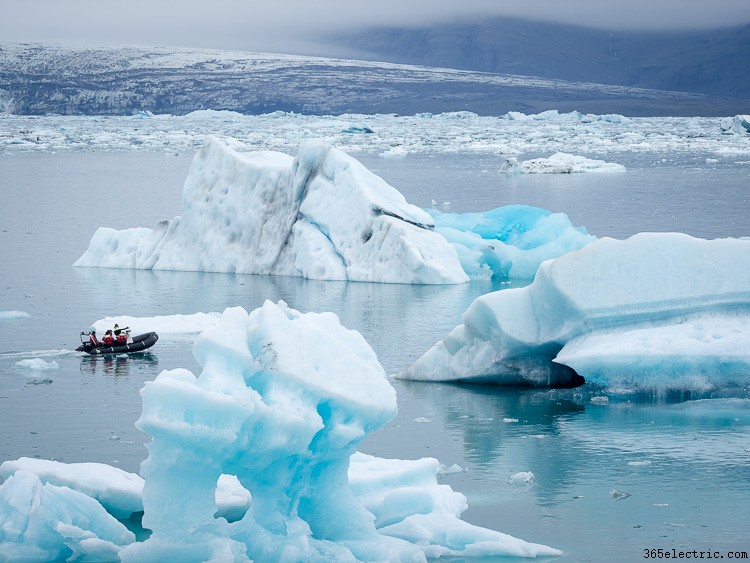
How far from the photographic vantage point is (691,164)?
133 feet

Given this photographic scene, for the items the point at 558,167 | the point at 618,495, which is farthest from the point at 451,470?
the point at 558,167

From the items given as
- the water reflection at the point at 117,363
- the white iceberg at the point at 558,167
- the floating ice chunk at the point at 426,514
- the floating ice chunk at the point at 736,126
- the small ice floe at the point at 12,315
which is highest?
the floating ice chunk at the point at 736,126

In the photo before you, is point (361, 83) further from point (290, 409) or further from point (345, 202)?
point (290, 409)

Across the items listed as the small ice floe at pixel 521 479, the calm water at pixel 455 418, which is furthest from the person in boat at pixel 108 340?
the small ice floe at pixel 521 479

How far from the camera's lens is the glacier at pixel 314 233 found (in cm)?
1716

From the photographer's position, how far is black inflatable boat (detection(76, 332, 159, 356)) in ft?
41.0

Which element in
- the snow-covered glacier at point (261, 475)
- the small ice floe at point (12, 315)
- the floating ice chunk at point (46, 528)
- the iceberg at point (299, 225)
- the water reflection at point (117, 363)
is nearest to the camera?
the snow-covered glacier at point (261, 475)

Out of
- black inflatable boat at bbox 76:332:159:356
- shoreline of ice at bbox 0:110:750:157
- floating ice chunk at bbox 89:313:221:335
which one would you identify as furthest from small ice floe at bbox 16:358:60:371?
shoreline of ice at bbox 0:110:750:157

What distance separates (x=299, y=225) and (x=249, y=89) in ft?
297

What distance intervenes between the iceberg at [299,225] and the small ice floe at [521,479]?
8795 mm

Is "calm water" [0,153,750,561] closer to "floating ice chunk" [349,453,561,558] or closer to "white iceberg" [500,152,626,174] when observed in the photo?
"floating ice chunk" [349,453,561,558]

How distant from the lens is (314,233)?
57.5ft

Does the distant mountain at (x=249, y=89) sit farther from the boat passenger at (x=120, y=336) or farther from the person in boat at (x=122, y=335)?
the boat passenger at (x=120, y=336)

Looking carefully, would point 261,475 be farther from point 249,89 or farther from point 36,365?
point 249,89
